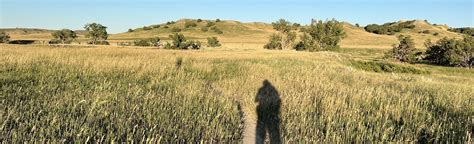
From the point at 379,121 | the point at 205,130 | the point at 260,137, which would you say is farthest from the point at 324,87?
the point at 205,130

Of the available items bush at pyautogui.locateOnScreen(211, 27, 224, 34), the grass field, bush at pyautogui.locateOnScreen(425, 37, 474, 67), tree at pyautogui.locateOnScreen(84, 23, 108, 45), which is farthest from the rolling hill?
the grass field

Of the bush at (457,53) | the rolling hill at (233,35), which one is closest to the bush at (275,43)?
the rolling hill at (233,35)

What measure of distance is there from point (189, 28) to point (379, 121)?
14234 centimetres

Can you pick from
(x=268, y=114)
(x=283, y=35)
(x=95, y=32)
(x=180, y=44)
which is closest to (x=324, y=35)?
(x=283, y=35)

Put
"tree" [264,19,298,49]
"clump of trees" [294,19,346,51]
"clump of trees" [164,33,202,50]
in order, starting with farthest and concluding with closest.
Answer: "tree" [264,19,298,49] < "clump of trees" [294,19,346,51] < "clump of trees" [164,33,202,50]

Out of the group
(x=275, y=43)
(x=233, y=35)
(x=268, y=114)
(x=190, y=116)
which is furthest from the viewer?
(x=233, y=35)

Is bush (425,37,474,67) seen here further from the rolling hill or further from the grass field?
the grass field

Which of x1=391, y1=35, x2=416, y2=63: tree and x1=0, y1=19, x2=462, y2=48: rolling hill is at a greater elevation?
x1=0, y1=19, x2=462, y2=48: rolling hill

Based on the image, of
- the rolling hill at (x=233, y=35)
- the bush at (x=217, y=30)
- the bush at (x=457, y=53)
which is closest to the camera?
the bush at (x=457, y=53)

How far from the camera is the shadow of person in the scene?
6.30 m

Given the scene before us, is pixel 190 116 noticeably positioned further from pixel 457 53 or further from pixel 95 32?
pixel 95 32

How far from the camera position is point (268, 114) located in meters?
7.89

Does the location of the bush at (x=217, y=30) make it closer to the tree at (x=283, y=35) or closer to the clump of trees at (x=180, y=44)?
the tree at (x=283, y=35)

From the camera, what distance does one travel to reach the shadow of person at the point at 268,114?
6301mm
